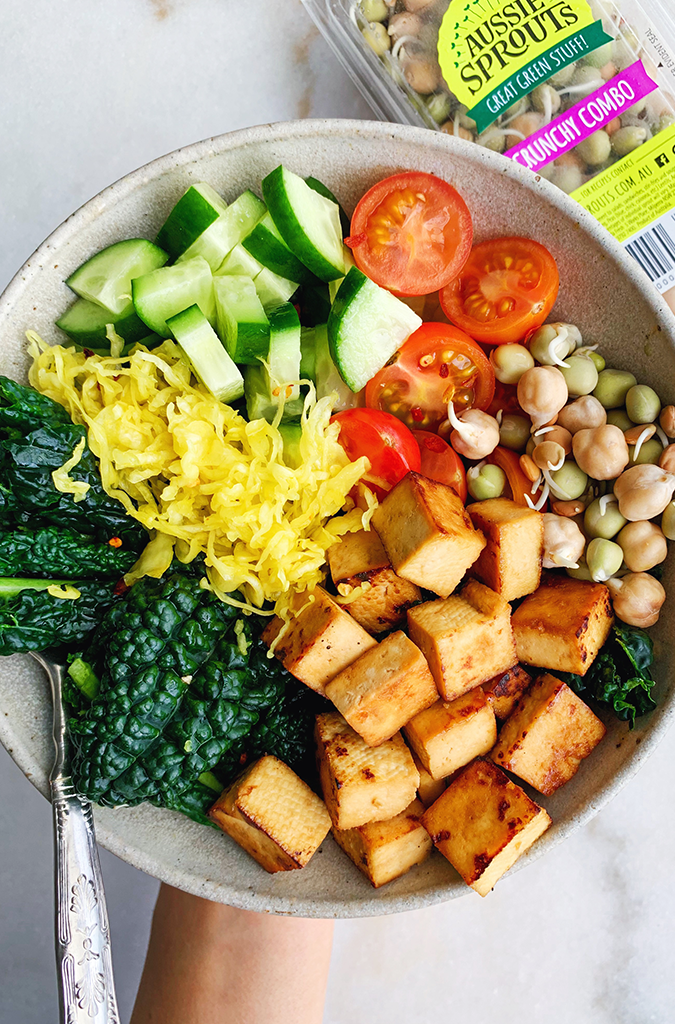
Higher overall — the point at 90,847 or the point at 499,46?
the point at 499,46

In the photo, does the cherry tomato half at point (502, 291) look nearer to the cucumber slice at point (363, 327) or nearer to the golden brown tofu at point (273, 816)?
the cucumber slice at point (363, 327)

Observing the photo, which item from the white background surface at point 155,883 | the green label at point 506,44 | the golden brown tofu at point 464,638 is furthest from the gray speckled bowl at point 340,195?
the white background surface at point 155,883

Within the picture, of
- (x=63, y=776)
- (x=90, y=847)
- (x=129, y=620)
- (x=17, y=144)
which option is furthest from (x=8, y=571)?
(x=17, y=144)

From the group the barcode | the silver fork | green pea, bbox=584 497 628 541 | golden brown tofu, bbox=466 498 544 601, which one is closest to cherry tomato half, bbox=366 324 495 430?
golden brown tofu, bbox=466 498 544 601

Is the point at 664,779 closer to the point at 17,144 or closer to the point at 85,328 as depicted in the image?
the point at 85,328

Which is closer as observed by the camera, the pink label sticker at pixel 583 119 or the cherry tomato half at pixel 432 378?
the cherry tomato half at pixel 432 378

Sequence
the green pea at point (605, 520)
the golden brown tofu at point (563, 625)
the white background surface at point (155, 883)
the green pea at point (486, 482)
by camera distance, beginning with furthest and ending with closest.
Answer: the white background surface at point (155, 883) → the green pea at point (486, 482) → the green pea at point (605, 520) → the golden brown tofu at point (563, 625)

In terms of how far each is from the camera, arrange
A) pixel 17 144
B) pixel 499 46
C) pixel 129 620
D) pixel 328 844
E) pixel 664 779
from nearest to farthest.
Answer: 1. pixel 129 620
2. pixel 328 844
3. pixel 499 46
4. pixel 17 144
5. pixel 664 779

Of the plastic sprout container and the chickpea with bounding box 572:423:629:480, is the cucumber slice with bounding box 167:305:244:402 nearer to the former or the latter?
the chickpea with bounding box 572:423:629:480
